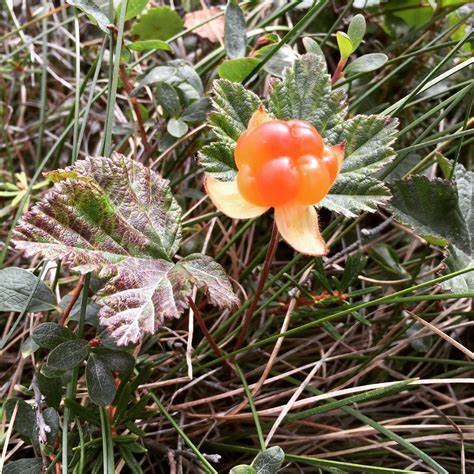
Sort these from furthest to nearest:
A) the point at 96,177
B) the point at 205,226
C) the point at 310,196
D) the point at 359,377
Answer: the point at 205,226 < the point at 359,377 < the point at 96,177 < the point at 310,196

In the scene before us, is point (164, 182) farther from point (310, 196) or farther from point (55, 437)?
point (55, 437)

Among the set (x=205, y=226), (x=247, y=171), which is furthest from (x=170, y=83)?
(x=247, y=171)

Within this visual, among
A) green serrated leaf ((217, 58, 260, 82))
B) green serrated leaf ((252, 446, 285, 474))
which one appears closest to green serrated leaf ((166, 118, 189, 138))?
green serrated leaf ((217, 58, 260, 82))

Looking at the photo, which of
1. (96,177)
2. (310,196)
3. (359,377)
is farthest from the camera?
(359,377)

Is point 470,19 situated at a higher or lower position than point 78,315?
higher

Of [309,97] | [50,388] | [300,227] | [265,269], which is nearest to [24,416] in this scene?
[50,388]

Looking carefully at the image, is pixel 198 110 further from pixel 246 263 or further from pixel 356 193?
pixel 356 193
